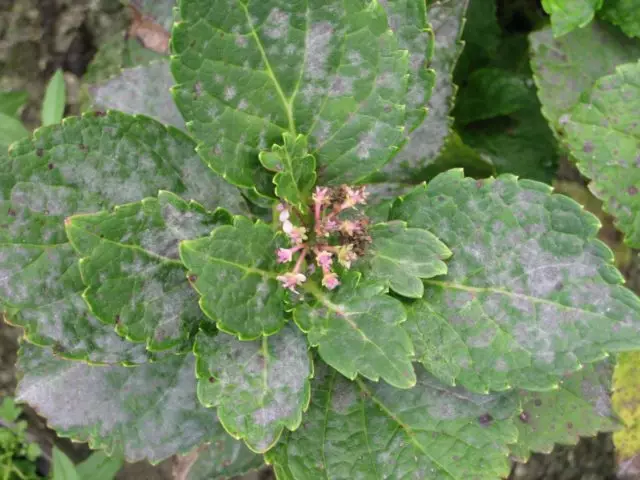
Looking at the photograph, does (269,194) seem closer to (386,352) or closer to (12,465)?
(386,352)

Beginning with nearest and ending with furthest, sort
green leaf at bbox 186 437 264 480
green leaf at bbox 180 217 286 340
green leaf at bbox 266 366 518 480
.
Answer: green leaf at bbox 180 217 286 340
green leaf at bbox 266 366 518 480
green leaf at bbox 186 437 264 480

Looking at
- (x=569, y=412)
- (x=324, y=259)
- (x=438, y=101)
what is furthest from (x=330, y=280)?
(x=569, y=412)

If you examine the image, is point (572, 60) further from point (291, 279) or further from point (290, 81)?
point (291, 279)

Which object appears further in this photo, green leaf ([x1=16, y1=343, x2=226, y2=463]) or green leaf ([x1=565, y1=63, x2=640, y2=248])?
green leaf ([x1=565, y1=63, x2=640, y2=248])

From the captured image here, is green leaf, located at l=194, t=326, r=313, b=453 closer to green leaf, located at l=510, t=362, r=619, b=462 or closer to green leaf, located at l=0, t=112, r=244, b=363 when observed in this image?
green leaf, located at l=0, t=112, r=244, b=363

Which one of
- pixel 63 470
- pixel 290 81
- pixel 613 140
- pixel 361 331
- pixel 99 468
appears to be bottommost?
pixel 99 468

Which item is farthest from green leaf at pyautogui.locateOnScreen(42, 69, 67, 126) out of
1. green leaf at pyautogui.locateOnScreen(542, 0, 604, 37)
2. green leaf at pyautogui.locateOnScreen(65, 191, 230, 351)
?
green leaf at pyautogui.locateOnScreen(542, 0, 604, 37)
